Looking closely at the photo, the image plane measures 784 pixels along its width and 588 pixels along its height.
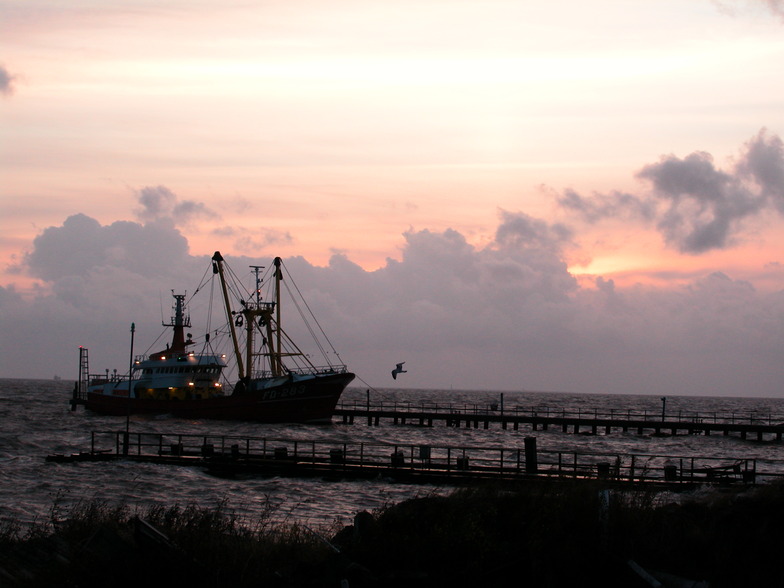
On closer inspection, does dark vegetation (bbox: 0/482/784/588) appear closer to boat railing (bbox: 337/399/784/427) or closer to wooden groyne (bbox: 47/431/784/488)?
wooden groyne (bbox: 47/431/784/488)

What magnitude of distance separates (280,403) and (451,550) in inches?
2866

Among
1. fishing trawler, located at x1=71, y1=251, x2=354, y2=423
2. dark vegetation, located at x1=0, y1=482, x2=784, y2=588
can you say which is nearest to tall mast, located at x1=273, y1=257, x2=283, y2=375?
fishing trawler, located at x1=71, y1=251, x2=354, y2=423

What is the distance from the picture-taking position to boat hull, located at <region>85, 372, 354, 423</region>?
87.5m

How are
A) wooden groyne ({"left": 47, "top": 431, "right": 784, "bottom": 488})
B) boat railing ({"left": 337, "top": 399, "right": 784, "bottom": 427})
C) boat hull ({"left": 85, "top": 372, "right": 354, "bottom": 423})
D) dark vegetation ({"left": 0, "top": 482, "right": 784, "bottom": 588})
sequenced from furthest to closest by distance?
boat hull ({"left": 85, "top": 372, "right": 354, "bottom": 423}), boat railing ({"left": 337, "top": 399, "right": 784, "bottom": 427}), wooden groyne ({"left": 47, "top": 431, "right": 784, "bottom": 488}), dark vegetation ({"left": 0, "top": 482, "right": 784, "bottom": 588})

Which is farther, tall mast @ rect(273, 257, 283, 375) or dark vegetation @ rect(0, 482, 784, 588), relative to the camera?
tall mast @ rect(273, 257, 283, 375)

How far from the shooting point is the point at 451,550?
53.2 ft

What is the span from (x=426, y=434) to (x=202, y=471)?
138ft

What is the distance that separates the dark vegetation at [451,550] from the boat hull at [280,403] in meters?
69.4

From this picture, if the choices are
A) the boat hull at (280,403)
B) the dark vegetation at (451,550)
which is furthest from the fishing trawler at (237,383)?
the dark vegetation at (451,550)

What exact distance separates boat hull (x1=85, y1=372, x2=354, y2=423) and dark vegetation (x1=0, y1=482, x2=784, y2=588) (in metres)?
69.4

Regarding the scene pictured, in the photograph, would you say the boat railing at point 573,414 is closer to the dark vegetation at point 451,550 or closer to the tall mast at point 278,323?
the tall mast at point 278,323

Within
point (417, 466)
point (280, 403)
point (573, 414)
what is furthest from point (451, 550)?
point (573, 414)

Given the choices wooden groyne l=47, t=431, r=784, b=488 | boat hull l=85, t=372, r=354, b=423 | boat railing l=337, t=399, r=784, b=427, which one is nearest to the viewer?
wooden groyne l=47, t=431, r=784, b=488

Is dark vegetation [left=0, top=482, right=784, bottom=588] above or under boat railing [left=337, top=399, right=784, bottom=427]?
above
